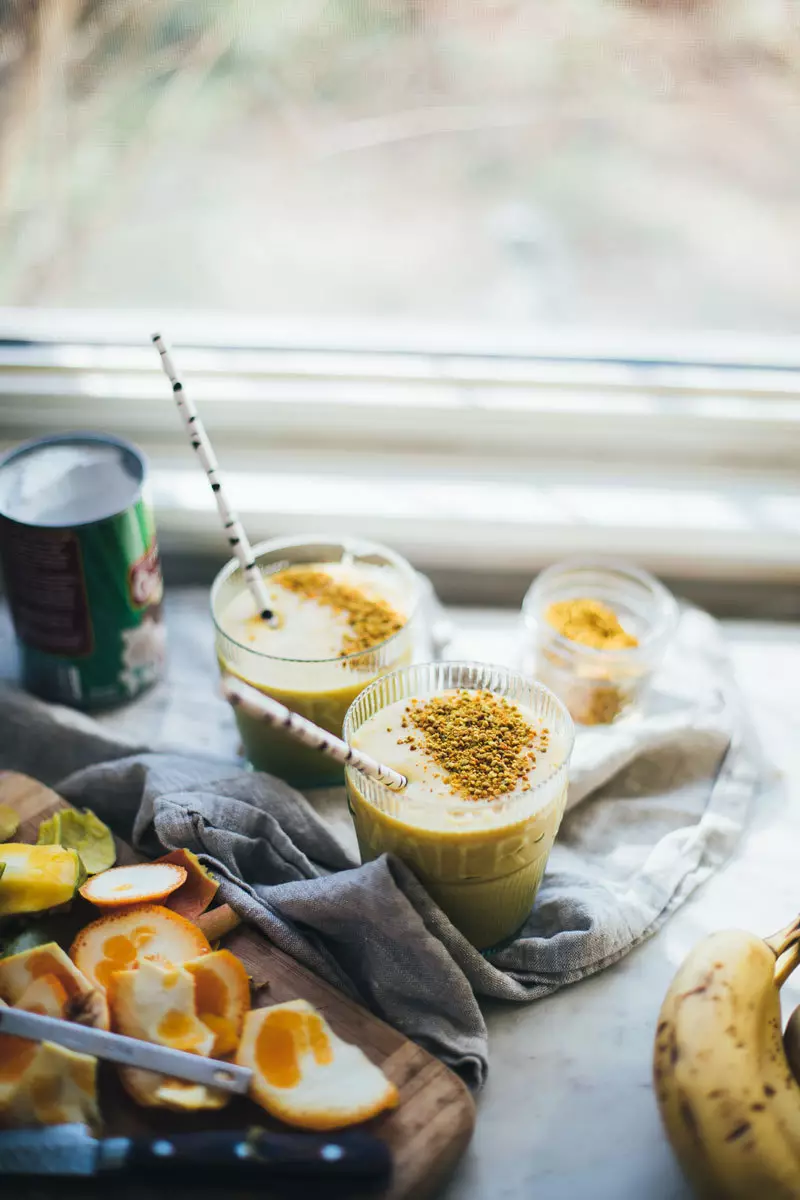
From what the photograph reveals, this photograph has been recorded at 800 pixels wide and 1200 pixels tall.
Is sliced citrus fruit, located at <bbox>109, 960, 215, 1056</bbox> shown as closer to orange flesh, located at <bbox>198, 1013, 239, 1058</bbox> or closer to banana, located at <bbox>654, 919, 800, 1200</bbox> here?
orange flesh, located at <bbox>198, 1013, 239, 1058</bbox>

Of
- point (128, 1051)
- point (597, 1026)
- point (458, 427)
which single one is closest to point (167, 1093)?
point (128, 1051)

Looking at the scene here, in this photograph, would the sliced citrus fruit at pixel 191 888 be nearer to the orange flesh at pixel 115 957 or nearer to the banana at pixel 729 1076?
the orange flesh at pixel 115 957

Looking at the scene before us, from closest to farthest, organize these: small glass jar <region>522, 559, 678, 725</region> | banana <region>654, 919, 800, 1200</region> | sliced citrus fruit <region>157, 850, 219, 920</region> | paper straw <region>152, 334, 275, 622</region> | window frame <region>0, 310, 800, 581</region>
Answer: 1. banana <region>654, 919, 800, 1200</region>
2. sliced citrus fruit <region>157, 850, 219, 920</region>
3. paper straw <region>152, 334, 275, 622</region>
4. small glass jar <region>522, 559, 678, 725</region>
5. window frame <region>0, 310, 800, 581</region>

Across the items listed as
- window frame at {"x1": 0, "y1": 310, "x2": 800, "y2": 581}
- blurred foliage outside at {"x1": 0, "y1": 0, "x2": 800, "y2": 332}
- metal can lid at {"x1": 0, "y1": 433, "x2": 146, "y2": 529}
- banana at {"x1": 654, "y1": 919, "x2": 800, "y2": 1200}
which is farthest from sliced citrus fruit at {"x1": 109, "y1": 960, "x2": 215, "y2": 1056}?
blurred foliage outside at {"x1": 0, "y1": 0, "x2": 800, "y2": 332}

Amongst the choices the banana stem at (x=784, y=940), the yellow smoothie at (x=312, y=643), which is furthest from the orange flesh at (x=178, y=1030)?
the banana stem at (x=784, y=940)

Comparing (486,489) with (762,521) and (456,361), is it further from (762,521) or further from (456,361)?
(762,521)

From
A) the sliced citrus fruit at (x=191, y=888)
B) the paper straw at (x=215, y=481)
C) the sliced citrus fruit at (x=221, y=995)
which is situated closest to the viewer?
the sliced citrus fruit at (x=221, y=995)
